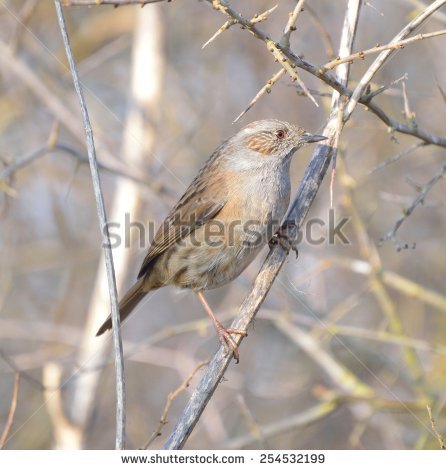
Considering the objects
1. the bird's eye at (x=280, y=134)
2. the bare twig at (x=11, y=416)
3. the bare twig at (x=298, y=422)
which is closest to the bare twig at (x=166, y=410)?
the bare twig at (x=11, y=416)

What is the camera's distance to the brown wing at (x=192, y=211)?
477 centimetres

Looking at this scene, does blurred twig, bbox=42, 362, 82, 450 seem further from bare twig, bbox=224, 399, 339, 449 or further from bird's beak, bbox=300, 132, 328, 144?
bird's beak, bbox=300, 132, 328, 144

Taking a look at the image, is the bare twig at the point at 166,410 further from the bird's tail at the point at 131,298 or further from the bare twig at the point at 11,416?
the bird's tail at the point at 131,298

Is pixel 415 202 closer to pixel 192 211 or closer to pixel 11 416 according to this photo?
pixel 192 211

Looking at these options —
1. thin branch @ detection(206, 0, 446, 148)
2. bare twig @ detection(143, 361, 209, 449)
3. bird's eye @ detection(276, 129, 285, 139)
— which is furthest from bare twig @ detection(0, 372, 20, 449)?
bird's eye @ detection(276, 129, 285, 139)

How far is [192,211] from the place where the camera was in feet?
16.1

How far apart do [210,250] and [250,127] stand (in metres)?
1.04

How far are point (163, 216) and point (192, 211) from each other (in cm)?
242

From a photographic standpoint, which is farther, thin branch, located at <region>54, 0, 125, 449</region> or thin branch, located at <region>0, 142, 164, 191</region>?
thin branch, located at <region>0, 142, 164, 191</region>

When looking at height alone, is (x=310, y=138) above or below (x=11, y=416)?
above

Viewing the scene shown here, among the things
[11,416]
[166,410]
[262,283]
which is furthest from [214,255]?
[11,416]

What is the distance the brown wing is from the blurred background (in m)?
0.72

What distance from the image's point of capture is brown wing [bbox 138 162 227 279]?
4.77m
